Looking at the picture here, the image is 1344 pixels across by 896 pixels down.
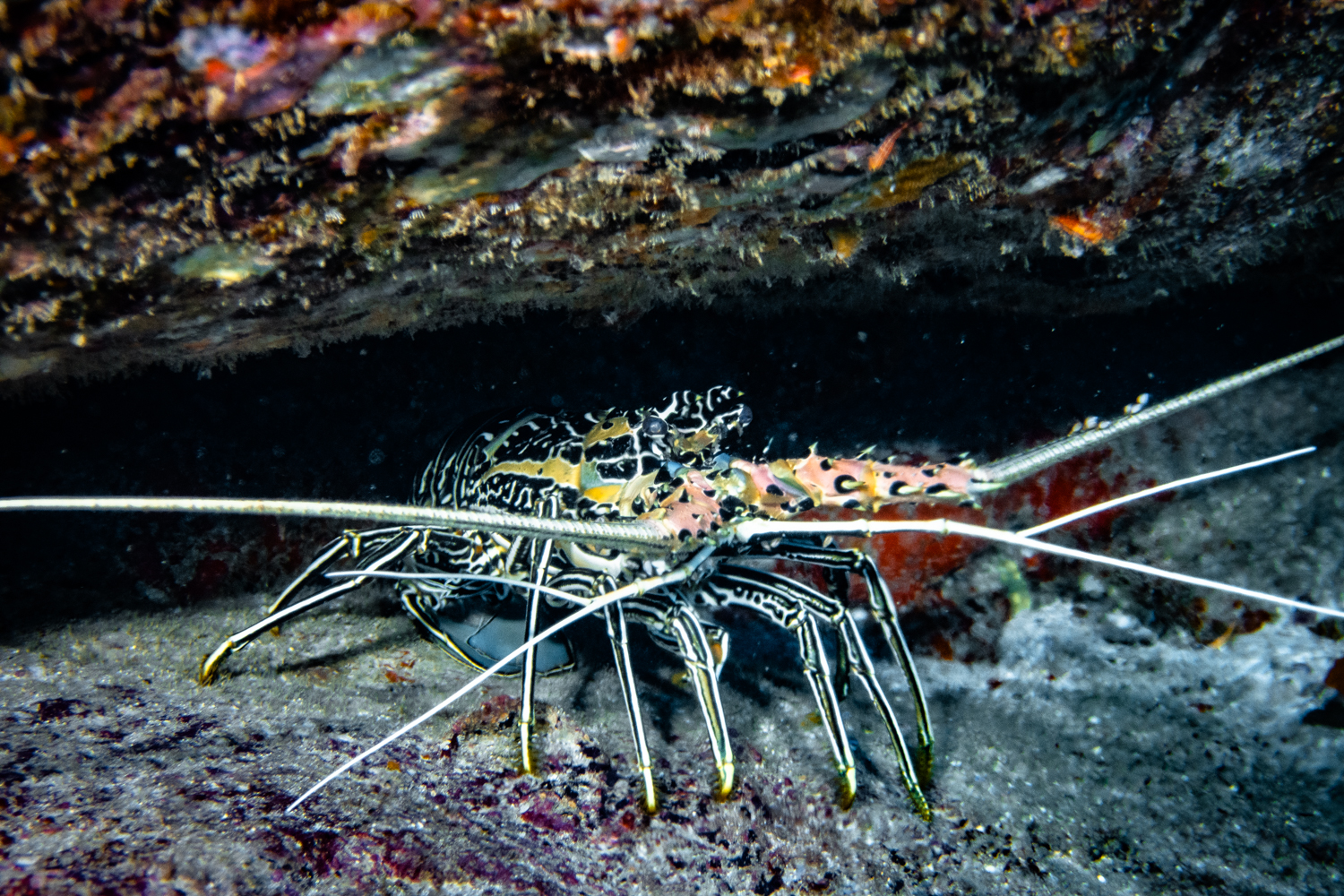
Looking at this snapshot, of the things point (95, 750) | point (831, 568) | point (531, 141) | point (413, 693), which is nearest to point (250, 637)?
point (413, 693)

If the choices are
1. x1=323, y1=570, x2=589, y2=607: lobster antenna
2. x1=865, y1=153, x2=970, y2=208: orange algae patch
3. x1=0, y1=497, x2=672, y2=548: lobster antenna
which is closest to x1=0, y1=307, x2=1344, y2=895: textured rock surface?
x1=323, y1=570, x2=589, y2=607: lobster antenna

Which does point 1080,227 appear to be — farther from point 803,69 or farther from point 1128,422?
point 803,69

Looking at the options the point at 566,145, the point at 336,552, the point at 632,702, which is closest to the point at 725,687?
the point at 632,702

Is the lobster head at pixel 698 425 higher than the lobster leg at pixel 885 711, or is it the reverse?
the lobster head at pixel 698 425

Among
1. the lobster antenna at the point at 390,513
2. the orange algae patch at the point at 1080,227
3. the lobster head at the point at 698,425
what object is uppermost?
the orange algae patch at the point at 1080,227

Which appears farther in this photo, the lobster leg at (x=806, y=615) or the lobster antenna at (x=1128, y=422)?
the lobster leg at (x=806, y=615)

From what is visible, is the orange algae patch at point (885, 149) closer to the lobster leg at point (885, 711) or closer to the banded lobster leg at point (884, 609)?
the banded lobster leg at point (884, 609)

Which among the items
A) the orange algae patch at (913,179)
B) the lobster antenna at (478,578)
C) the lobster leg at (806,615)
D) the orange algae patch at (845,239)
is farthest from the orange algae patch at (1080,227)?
the lobster antenna at (478,578)
